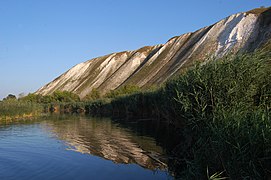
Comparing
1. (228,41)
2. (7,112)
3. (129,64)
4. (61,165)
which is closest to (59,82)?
(129,64)

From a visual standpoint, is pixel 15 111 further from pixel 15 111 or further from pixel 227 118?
pixel 227 118

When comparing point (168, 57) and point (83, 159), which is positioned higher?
point (168, 57)

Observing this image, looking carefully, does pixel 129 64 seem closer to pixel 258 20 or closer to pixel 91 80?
pixel 91 80

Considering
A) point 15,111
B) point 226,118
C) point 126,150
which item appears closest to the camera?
point 226,118

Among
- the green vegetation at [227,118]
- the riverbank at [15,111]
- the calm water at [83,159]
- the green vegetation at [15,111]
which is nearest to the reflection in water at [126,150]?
the calm water at [83,159]

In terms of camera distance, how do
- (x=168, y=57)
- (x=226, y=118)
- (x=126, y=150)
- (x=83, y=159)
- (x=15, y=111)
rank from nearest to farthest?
(x=226, y=118) < (x=83, y=159) < (x=126, y=150) < (x=15, y=111) < (x=168, y=57)

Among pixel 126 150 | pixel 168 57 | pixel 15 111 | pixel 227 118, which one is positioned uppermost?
pixel 168 57

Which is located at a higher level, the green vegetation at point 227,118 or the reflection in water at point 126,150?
the green vegetation at point 227,118

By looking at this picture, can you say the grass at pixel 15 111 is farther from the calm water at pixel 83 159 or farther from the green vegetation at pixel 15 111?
the calm water at pixel 83 159

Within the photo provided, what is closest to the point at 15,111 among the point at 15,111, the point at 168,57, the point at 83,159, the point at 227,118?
the point at 15,111

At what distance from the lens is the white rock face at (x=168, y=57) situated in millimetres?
61784

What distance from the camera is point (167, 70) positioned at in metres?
75.1

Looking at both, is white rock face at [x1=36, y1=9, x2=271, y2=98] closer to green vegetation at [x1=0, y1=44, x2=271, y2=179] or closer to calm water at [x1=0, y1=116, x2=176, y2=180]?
green vegetation at [x1=0, y1=44, x2=271, y2=179]

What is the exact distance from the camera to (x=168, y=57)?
86375mm
